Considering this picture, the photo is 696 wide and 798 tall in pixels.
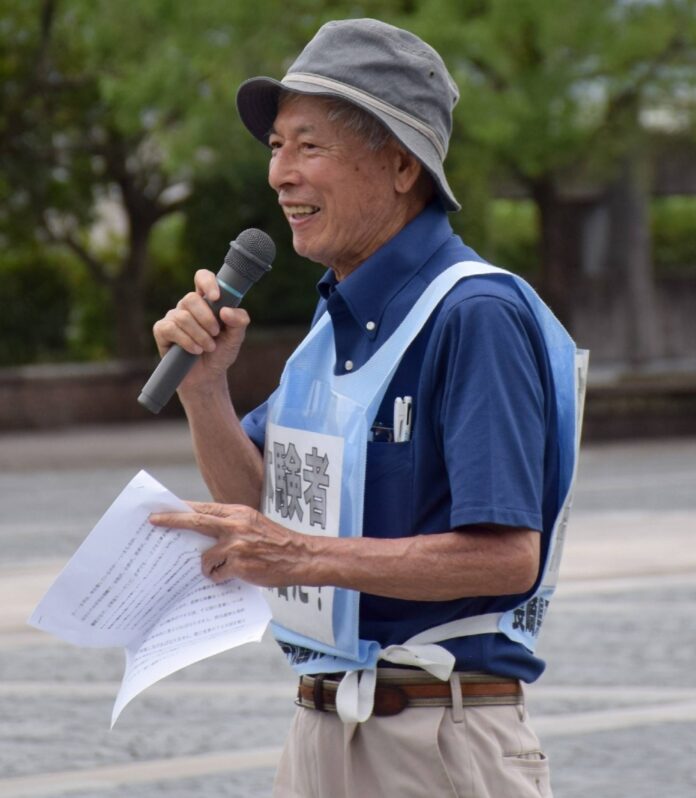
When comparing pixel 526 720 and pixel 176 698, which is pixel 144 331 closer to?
pixel 176 698

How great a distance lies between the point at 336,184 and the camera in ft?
8.77

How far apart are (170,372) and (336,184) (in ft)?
1.13

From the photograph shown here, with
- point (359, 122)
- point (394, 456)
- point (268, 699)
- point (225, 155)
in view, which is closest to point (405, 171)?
point (359, 122)

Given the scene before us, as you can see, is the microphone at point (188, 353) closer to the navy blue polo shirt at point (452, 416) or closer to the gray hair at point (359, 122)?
the navy blue polo shirt at point (452, 416)

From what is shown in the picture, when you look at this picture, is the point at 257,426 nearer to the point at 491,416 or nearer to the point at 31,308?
the point at 491,416

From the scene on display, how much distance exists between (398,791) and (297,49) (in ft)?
57.9

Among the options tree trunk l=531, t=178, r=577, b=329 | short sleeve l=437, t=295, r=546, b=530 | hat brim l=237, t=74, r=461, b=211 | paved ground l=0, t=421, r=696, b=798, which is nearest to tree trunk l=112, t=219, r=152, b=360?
tree trunk l=531, t=178, r=577, b=329

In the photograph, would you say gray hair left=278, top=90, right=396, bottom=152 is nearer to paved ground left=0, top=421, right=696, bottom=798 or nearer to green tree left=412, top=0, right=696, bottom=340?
paved ground left=0, top=421, right=696, bottom=798

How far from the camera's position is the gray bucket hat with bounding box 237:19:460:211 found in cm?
258

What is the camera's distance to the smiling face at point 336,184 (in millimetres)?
2668

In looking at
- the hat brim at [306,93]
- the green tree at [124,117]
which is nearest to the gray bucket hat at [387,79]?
the hat brim at [306,93]

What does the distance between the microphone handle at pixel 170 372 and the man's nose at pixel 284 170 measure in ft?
0.57

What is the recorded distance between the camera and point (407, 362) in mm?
2553

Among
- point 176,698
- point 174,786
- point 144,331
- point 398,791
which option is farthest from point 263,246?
point 144,331
